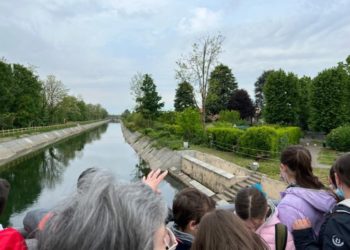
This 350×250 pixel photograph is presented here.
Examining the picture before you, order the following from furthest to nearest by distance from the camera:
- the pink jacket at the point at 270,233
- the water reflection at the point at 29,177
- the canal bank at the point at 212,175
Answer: the water reflection at the point at 29,177 < the canal bank at the point at 212,175 < the pink jacket at the point at 270,233

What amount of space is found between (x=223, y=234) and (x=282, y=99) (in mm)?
31247

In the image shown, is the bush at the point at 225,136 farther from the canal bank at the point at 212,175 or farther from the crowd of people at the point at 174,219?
the crowd of people at the point at 174,219

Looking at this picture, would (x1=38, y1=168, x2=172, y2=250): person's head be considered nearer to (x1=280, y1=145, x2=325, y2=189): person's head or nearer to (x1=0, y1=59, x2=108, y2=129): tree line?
(x1=280, y1=145, x2=325, y2=189): person's head

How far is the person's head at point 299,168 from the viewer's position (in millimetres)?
2830

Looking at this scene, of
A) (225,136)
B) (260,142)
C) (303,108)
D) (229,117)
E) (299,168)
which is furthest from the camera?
(229,117)

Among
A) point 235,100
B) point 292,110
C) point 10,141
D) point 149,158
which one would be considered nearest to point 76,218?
point 149,158

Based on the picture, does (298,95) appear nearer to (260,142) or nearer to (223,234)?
(260,142)

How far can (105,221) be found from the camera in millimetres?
1078

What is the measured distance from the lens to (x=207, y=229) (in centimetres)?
154

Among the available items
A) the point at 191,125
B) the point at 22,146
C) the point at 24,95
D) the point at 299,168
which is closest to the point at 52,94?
the point at 24,95

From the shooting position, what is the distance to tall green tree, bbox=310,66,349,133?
86.1ft

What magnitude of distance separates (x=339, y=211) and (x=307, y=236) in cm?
32

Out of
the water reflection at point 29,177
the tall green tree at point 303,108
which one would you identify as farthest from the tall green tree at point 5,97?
the tall green tree at point 303,108

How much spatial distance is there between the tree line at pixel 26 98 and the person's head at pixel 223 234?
45626 mm
